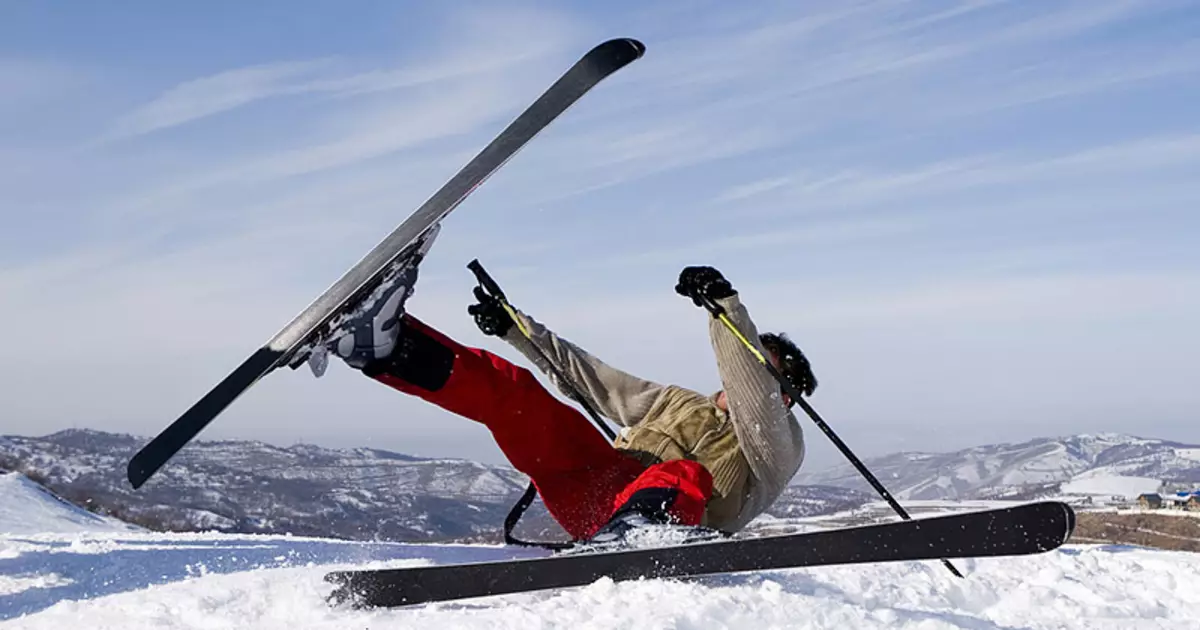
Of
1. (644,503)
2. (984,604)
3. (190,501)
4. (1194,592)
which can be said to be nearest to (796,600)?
(644,503)

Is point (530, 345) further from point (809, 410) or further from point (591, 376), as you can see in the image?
point (809, 410)

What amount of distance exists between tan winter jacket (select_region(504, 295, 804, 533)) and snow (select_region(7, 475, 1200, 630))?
45cm

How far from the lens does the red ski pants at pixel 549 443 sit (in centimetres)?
414

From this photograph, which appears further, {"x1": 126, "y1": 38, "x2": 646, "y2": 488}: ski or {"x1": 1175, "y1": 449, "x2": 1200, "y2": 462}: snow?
{"x1": 1175, "y1": 449, "x2": 1200, "y2": 462}: snow

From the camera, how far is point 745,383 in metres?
4.03

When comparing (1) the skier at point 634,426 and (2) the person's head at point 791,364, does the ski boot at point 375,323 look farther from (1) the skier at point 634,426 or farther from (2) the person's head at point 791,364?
(2) the person's head at point 791,364

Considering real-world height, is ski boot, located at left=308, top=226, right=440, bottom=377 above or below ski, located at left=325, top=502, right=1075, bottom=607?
above

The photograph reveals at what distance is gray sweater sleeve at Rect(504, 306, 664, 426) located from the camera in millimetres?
4914

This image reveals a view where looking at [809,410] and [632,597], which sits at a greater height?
[809,410]

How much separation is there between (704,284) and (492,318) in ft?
4.62

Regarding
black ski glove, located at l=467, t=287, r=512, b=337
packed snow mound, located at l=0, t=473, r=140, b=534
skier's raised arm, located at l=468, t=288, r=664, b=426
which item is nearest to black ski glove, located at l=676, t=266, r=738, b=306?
skier's raised arm, located at l=468, t=288, r=664, b=426

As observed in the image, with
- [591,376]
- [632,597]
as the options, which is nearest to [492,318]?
[591,376]

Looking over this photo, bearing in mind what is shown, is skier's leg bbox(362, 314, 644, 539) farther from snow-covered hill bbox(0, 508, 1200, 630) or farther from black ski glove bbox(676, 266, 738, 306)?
black ski glove bbox(676, 266, 738, 306)

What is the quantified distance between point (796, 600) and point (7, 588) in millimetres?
4775
